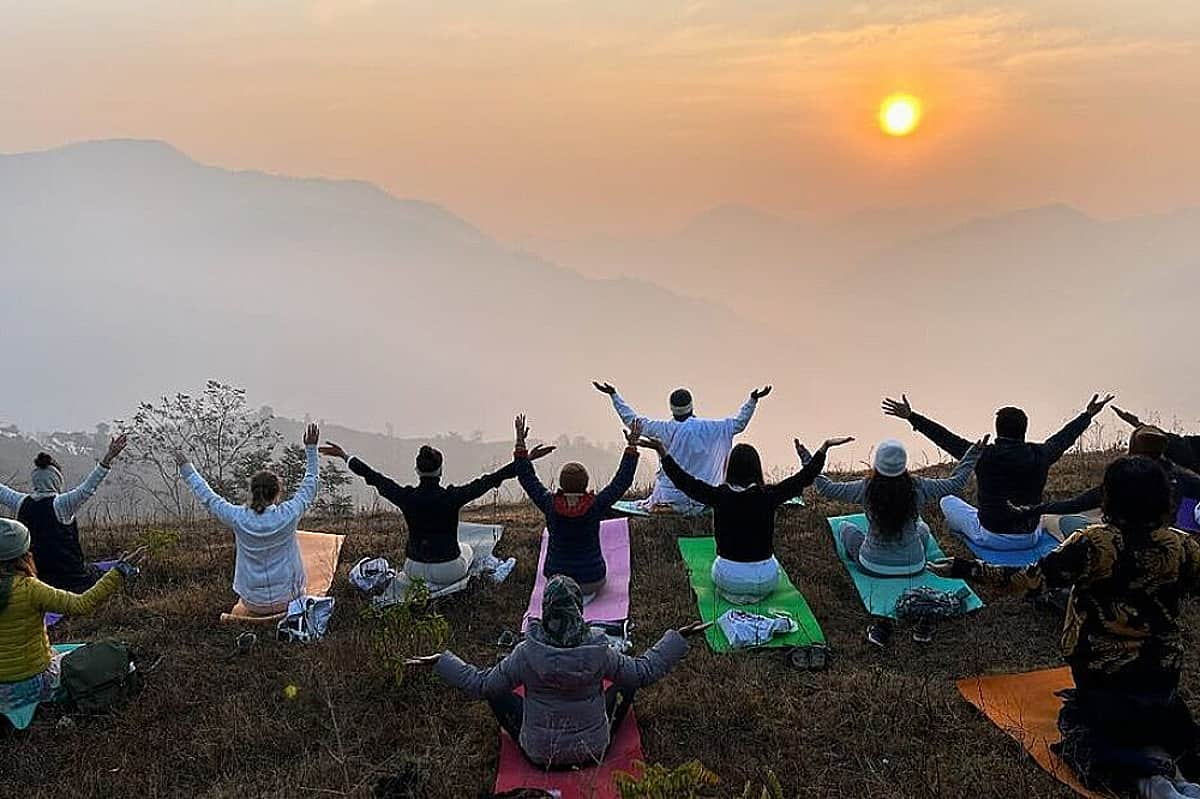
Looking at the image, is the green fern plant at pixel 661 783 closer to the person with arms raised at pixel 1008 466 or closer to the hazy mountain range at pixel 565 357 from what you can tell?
the person with arms raised at pixel 1008 466

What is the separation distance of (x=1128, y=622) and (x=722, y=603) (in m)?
3.71

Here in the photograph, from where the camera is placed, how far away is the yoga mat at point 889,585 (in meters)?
7.79

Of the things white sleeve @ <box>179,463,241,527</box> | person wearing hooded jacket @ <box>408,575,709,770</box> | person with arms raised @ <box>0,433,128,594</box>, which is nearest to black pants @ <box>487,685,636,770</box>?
person wearing hooded jacket @ <box>408,575,709,770</box>

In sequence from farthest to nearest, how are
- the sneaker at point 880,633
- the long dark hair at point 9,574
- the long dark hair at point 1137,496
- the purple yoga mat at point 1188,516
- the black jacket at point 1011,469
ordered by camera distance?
1. the purple yoga mat at point 1188,516
2. the black jacket at point 1011,469
3. the sneaker at point 880,633
4. the long dark hair at point 9,574
5. the long dark hair at point 1137,496

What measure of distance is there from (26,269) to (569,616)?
215748 mm

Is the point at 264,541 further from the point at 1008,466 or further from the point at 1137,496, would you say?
the point at 1008,466

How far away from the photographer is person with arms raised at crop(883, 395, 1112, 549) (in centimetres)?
858

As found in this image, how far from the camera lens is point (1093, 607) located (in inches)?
192

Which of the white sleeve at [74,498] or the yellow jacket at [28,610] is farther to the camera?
the white sleeve at [74,498]

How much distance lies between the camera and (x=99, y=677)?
6.39 meters

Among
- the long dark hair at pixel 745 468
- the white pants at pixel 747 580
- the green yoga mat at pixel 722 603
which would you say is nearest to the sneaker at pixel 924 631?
the green yoga mat at pixel 722 603

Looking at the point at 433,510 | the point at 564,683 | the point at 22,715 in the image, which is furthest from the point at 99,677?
the point at 564,683

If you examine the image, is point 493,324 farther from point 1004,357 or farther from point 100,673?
point 100,673

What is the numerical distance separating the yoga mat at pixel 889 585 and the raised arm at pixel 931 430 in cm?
90
